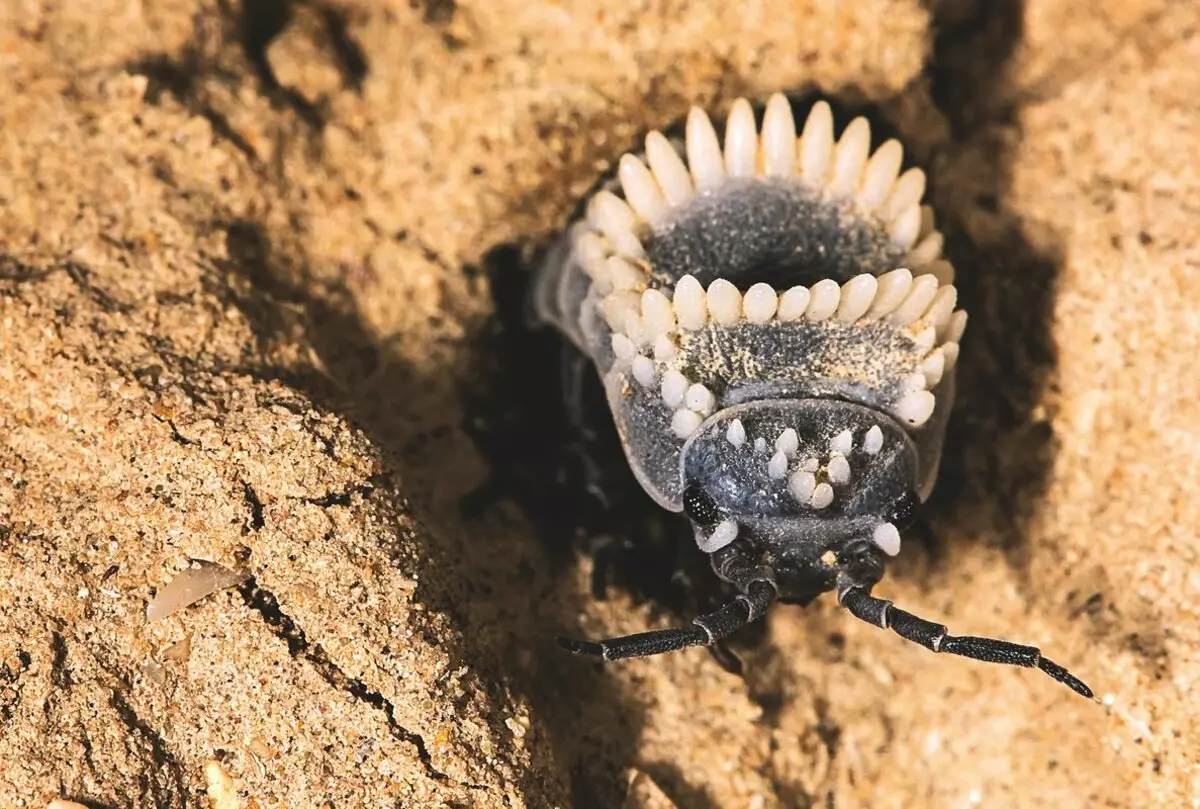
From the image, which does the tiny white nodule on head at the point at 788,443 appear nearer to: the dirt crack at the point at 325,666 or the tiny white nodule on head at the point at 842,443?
the tiny white nodule on head at the point at 842,443

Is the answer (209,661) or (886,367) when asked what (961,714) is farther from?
(209,661)

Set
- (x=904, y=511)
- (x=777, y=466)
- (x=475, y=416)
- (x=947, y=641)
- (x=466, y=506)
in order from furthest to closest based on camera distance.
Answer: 1. (x=475, y=416)
2. (x=466, y=506)
3. (x=904, y=511)
4. (x=777, y=466)
5. (x=947, y=641)

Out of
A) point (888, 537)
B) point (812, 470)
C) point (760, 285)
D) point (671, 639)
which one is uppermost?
point (760, 285)

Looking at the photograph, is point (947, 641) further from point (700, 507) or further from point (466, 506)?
point (466, 506)

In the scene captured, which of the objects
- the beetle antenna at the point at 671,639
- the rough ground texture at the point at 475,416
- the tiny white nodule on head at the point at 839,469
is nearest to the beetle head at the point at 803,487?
the tiny white nodule on head at the point at 839,469

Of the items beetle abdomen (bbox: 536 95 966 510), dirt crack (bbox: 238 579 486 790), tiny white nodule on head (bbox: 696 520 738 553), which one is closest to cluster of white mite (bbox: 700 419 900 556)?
tiny white nodule on head (bbox: 696 520 738 553)

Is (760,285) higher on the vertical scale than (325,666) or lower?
higher

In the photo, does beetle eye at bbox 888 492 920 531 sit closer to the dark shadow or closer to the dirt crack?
the dark shadow

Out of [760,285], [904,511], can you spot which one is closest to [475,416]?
[760,285]
